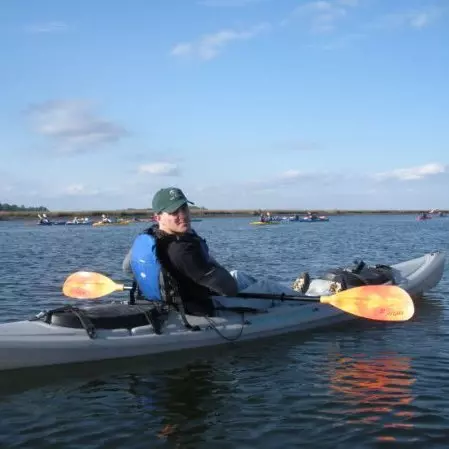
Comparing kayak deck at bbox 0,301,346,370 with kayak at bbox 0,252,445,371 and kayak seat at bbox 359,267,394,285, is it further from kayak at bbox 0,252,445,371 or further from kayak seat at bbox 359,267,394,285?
kayak seat at bbox 359,267,394,285

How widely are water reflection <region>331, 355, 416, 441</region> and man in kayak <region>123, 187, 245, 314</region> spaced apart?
1642 mm

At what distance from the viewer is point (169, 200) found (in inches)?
265

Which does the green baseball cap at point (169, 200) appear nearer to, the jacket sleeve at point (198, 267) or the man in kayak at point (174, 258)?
the man in kayak at point (174, 258)

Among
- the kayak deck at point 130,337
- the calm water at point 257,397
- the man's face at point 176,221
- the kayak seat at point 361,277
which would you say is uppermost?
the man's face at point 176,221

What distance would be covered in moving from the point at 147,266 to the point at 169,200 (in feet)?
2.78

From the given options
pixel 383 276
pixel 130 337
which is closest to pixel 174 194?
pixel 130 337

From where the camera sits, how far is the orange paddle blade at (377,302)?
25.4 ft

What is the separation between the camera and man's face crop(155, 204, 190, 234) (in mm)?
6797

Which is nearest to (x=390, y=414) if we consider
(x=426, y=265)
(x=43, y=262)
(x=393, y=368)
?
(x=393, y=368)

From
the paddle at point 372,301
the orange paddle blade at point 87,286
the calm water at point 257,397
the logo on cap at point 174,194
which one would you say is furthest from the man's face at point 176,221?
the orange paddle blade at point 87,286

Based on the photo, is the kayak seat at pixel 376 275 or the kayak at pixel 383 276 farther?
the kayak seat at pixel 376 275

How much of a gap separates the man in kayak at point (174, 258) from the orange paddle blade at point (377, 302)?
6.36 feet

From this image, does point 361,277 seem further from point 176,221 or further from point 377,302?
point 176,221

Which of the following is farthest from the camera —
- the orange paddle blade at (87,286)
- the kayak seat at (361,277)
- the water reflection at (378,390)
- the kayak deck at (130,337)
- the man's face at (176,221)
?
the kayak seat at (361,277)
